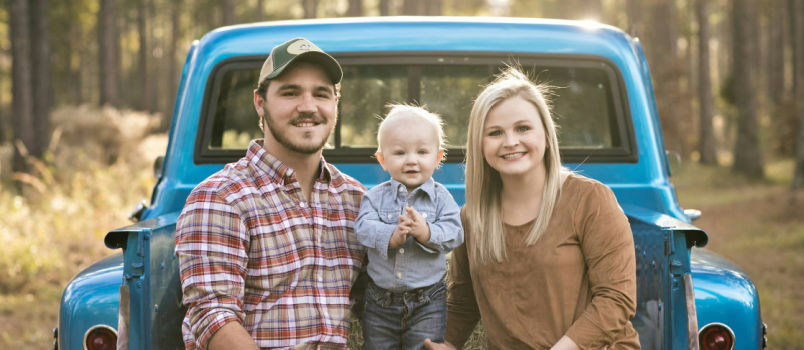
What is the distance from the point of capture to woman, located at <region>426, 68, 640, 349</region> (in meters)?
2.38

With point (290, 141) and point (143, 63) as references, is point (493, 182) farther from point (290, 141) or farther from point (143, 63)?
point (143, 63)

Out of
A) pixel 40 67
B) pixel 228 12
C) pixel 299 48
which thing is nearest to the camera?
pixel 299 48

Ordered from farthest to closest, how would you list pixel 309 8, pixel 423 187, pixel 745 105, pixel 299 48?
pixel 309 8 < pixel 745 105 < pixel 423 187 < pixel 299 48

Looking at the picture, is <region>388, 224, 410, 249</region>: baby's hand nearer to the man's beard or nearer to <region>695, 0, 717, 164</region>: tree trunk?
the man's beard

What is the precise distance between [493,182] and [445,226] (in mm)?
252

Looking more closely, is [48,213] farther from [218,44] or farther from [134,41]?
[134,41]

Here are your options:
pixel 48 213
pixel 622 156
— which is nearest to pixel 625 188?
pixel 622 156

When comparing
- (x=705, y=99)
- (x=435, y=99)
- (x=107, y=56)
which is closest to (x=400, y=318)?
(x=435, y=99)

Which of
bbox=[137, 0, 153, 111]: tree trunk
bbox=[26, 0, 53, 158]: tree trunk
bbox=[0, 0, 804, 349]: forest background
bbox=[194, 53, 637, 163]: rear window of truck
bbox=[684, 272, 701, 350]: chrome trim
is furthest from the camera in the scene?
bbox=[137, 0, 153, 111]: tree trunk

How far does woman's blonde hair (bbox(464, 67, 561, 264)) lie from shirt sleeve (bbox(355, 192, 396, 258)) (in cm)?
31

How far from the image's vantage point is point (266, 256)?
2393 millimetres

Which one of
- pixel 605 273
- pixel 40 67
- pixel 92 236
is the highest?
pixel 40 67

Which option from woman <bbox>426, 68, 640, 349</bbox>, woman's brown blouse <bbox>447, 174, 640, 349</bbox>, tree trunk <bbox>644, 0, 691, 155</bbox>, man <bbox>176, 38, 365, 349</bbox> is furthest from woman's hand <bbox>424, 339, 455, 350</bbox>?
tree trunk <bbox>644, 0, 691, 155</bbox>

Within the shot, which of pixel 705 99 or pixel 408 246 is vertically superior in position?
pixel 705 99
